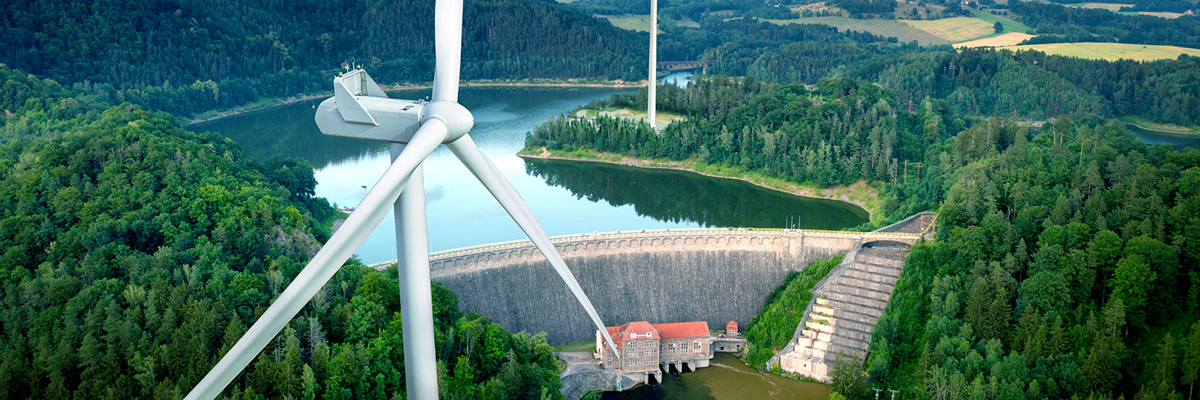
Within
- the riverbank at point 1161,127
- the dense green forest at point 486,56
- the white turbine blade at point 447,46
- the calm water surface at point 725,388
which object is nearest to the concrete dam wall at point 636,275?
the calm water surface at point 725,388

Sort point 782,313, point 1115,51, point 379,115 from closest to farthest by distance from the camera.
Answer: point 379,115 → point 782,313 → point 1115,51

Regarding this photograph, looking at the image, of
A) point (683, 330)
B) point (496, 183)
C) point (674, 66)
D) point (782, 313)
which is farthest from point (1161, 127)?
point (496, 183)

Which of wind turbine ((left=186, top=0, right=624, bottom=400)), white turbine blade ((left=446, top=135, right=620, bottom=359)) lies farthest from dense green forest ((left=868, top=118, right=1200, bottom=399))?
wind turbine ((left=186, top=0, right=624, bottom=400))

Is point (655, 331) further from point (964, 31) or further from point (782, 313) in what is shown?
point (964, 31)

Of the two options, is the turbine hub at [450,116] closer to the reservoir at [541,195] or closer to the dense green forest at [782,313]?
the dense green forest at [782,313]

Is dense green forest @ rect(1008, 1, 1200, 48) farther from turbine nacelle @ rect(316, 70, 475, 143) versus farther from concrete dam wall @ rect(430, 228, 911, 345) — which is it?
turbine nacelle @ rect(316, 70, 475, 143)
